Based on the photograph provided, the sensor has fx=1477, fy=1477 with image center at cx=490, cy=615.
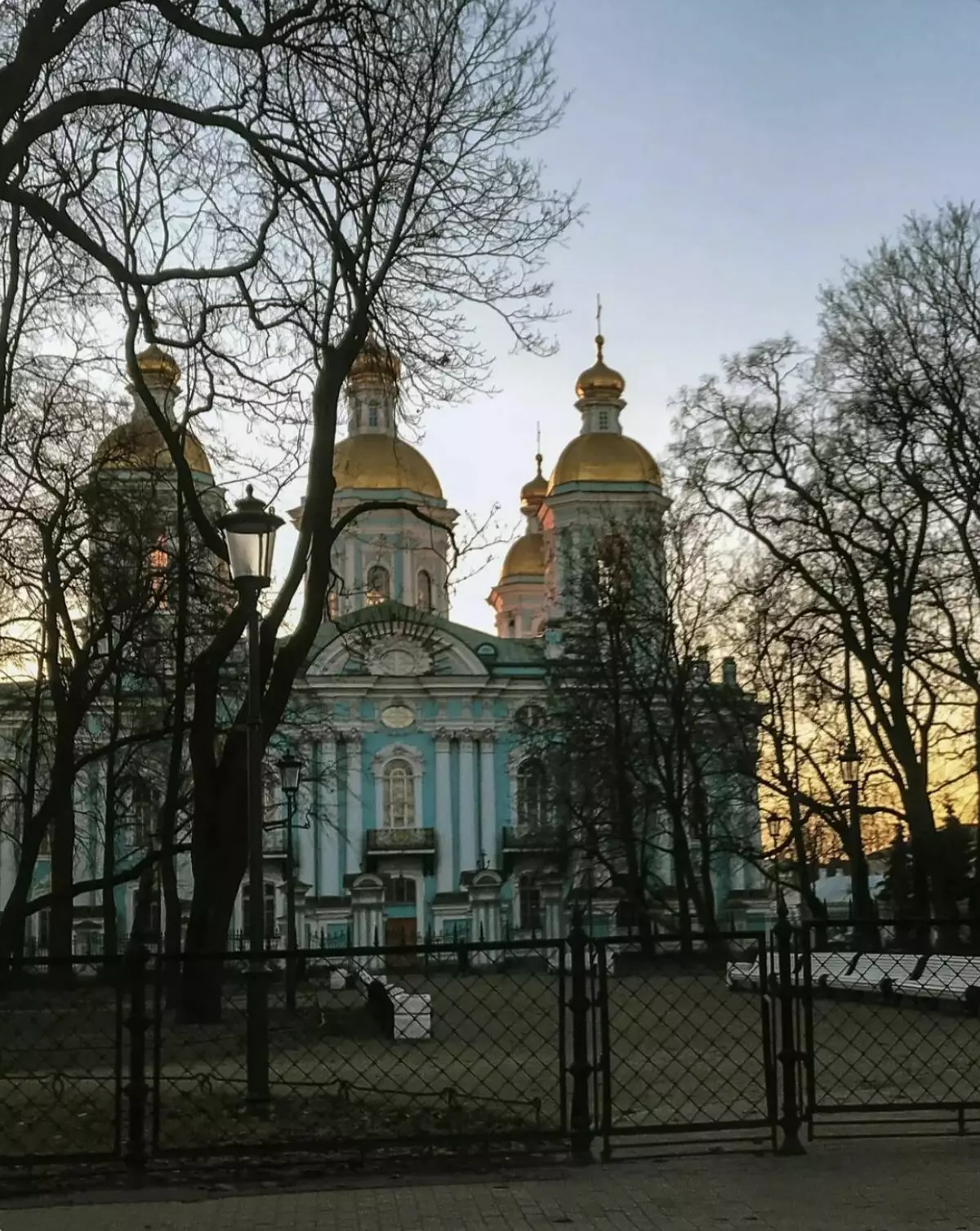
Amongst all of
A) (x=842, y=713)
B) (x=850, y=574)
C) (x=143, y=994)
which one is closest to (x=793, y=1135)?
(x=143, y=994)

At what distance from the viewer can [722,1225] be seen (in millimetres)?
6004

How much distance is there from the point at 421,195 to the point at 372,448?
35.3 m

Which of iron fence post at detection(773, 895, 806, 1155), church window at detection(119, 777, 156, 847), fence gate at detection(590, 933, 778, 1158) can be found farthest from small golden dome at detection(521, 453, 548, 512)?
iron fence post at detection(773, 895, 806, 1155)

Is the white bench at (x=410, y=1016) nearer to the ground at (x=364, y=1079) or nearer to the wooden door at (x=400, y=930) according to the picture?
the ground at (x=364, y=1079)

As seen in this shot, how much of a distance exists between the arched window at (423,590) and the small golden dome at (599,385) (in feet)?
27.5

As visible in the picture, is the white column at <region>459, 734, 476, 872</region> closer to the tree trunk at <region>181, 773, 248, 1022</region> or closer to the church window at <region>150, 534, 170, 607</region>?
the church window at <region>150, 534, 170, 607</region>

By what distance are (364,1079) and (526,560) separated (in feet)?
172

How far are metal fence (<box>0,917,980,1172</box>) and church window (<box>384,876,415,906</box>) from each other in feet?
106


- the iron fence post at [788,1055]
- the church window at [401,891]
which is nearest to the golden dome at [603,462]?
the church window at [401,891]

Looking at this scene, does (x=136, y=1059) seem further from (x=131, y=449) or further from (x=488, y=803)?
(x=488, y=803)

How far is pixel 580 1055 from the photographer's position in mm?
7215

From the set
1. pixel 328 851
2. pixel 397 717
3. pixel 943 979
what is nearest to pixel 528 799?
pixel 397 717

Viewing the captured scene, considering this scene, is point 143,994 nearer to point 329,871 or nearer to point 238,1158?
point 238,1158

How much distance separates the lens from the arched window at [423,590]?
170ft
